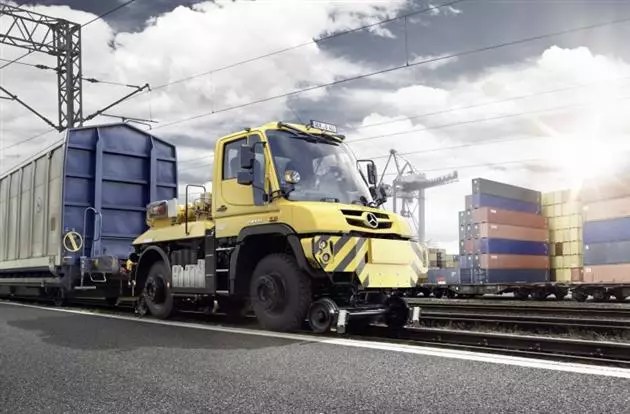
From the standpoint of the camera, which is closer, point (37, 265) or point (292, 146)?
point (292, 146)

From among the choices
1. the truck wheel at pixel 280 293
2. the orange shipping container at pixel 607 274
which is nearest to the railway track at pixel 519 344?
the truck wheel at pixel 280 293

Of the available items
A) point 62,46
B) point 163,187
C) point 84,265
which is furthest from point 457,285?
point 62,46

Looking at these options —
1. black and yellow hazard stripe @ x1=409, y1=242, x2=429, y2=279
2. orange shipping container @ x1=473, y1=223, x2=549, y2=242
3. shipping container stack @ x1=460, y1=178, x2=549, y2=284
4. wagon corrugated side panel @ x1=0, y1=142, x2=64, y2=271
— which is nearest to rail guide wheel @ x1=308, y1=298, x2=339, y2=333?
black and yellow hazard stripe @ x1=409, y1=242, x2=429, y2=279

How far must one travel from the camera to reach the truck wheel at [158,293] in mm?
9242

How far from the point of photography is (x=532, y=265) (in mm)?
21469

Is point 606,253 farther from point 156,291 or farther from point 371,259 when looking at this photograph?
point 156,291

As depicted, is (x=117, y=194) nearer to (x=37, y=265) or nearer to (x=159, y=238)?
(x=37, y=265)

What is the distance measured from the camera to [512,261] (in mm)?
20781

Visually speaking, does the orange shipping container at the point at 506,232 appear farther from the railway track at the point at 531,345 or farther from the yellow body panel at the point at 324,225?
the railway track at the point at 531,345

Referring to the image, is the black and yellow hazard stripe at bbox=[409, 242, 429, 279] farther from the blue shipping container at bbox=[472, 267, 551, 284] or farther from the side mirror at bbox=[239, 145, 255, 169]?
Answer: the blue shipping container at bbox=[472, 267, 551, 284]

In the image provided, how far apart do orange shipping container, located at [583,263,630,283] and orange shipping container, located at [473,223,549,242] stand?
9.87ft

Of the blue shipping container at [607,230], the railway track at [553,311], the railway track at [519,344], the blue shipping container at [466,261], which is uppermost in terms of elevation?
the blue shipping container at [607,230]

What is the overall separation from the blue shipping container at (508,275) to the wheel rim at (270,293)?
14.4 m

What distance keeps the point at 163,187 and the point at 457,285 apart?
487 inches
